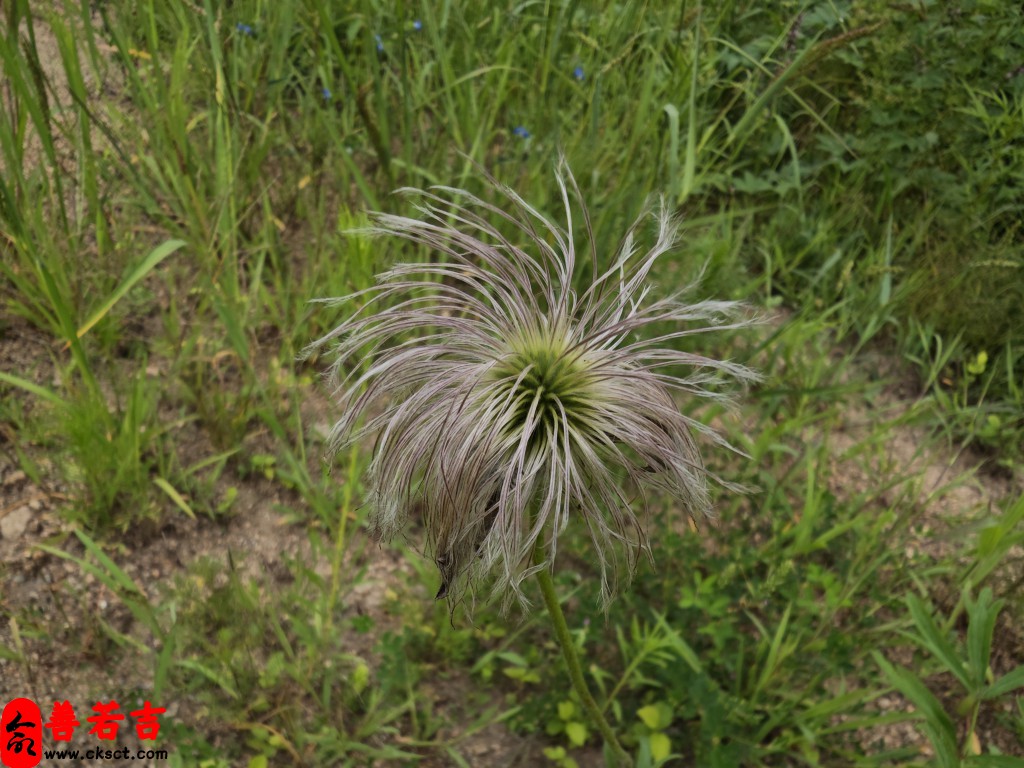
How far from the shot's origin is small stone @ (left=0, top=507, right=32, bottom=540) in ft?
6.77

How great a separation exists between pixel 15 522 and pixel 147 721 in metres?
0.65

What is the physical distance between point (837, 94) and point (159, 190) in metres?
2.72

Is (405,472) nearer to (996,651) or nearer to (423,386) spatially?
(423,386)

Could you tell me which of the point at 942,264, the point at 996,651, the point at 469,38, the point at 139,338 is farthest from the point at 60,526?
the point at 942,264

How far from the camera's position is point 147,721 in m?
1.86

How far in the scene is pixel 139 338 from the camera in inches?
96.5

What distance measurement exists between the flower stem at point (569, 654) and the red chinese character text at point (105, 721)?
43.7 inches

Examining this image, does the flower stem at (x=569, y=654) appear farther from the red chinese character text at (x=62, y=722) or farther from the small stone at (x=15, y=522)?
the small stone at (x=15, y=522)

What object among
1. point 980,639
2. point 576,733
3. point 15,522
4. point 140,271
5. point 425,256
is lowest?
point 576,733

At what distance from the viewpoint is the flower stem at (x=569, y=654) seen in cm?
120

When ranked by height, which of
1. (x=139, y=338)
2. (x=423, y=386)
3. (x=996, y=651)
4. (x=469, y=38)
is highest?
(x=469, y=38)

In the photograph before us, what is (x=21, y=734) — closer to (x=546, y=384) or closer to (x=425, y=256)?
(x=546, y=384)

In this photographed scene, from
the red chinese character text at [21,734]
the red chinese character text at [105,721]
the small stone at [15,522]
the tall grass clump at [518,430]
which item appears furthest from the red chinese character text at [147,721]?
the tall grass clump at [518,430]

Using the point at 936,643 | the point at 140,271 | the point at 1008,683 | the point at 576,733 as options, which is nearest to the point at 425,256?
the point at 140,271
